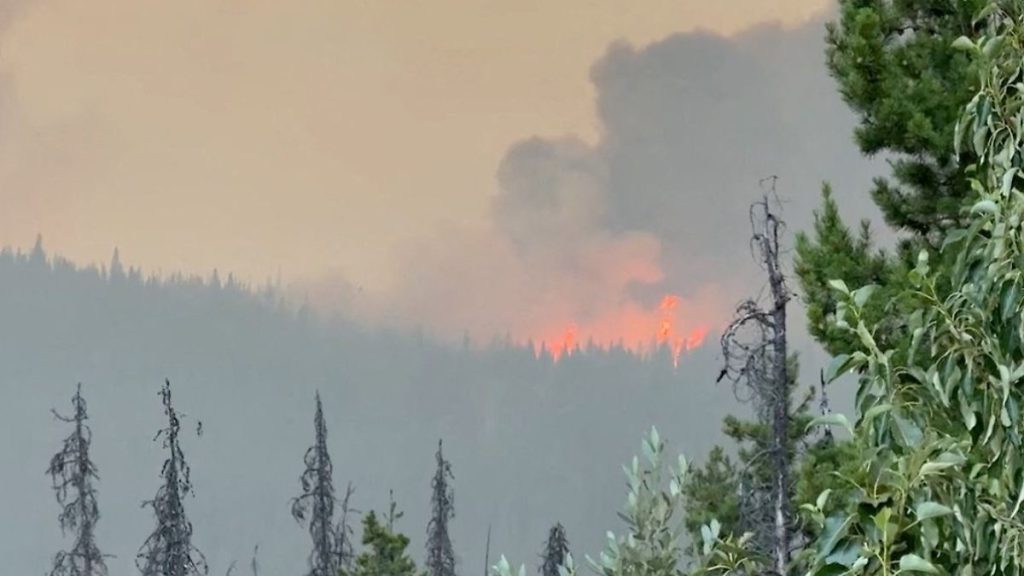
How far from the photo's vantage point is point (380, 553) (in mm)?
5637

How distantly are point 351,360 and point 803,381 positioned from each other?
2.43m

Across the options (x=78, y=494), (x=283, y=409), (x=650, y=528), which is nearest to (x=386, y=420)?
(x=283, y=409)

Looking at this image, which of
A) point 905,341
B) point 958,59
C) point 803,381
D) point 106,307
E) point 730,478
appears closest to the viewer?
point 905,341

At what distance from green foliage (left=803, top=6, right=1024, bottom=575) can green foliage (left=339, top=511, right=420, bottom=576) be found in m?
4.38

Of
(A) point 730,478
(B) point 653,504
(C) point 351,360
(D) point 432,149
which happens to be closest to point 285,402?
(C) point 351,360

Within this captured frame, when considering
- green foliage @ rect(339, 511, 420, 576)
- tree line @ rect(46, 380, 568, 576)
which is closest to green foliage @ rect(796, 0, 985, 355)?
tree line @ rect(46, 380, 568, 576)

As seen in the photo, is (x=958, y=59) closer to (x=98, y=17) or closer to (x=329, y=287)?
(x=329, y=287)

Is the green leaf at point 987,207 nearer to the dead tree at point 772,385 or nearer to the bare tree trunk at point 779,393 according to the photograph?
the dead tree at point 772,385

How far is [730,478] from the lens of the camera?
6559mm

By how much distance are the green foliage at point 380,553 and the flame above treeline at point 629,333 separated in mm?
1234

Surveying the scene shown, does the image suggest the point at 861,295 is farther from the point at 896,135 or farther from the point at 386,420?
the point at 386,420

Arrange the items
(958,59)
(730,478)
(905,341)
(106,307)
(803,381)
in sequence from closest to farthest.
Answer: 1. (905,341)
2. (958,59)
3. (106,307)
4. (803,381)
5. (730,478)

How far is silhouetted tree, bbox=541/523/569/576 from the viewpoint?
228 inches

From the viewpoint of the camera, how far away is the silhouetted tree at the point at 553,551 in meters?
5.78
